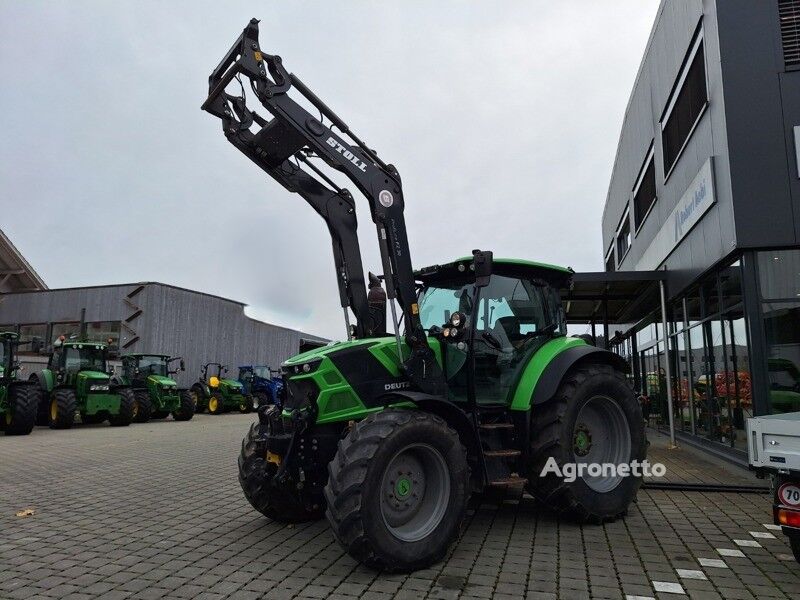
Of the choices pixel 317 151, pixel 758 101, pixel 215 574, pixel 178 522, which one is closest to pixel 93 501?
pixel 178 522

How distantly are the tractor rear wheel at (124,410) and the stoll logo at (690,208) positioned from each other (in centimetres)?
1582

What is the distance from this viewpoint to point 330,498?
4008mm

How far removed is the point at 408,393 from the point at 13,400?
13800 millimetres

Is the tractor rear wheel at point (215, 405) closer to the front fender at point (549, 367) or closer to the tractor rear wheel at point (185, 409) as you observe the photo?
the tractor rear wheel at point (185, 409)

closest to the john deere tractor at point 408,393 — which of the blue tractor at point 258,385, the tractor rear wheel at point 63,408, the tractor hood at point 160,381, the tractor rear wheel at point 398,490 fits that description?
the tractor rear wheel at point 398,490

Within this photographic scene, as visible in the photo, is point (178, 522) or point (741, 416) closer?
point (178, 522)

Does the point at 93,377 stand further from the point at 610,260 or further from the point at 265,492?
the point at 610,260

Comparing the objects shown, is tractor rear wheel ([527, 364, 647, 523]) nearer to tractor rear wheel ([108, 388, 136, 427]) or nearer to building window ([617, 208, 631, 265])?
building window ([617, 208, 631, 265])

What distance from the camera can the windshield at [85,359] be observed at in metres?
18.2

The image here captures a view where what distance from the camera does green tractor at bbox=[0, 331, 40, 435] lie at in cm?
1447

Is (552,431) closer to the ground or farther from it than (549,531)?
farther from it

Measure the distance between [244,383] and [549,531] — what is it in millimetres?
24313

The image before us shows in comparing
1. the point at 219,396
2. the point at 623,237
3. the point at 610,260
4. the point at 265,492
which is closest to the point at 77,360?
the point at 219,396

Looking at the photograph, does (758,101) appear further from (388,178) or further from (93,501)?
(93,501)
